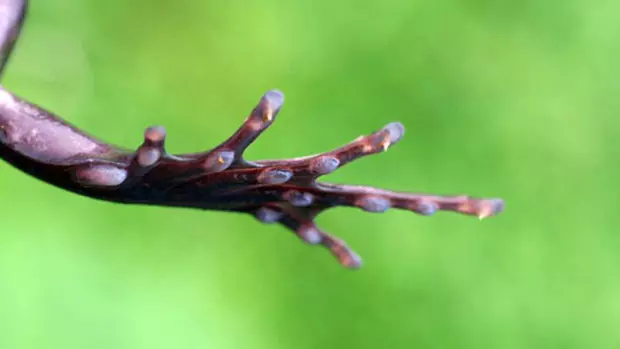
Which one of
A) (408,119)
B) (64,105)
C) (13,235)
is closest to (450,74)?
(408,119)

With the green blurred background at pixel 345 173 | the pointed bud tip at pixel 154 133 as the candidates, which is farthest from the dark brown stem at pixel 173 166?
the green blurred background at pixel 345 173

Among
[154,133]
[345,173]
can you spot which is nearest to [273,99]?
[154,133]

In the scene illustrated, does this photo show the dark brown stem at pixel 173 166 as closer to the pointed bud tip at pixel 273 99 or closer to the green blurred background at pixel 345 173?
the pointed bud tip at pixel 273 99

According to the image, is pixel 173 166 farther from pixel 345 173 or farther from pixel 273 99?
pixel 345 173

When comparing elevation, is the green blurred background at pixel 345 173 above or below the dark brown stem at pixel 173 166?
above

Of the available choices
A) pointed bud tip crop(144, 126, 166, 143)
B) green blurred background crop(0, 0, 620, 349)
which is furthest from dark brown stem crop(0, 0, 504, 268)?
green blurred background crop(0, 0, 620, 349)

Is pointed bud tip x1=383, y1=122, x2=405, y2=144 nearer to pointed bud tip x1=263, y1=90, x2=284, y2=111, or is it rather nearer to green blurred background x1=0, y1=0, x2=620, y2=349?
pointed bud tip x1=263, y1=90, x2=284, y2=111
